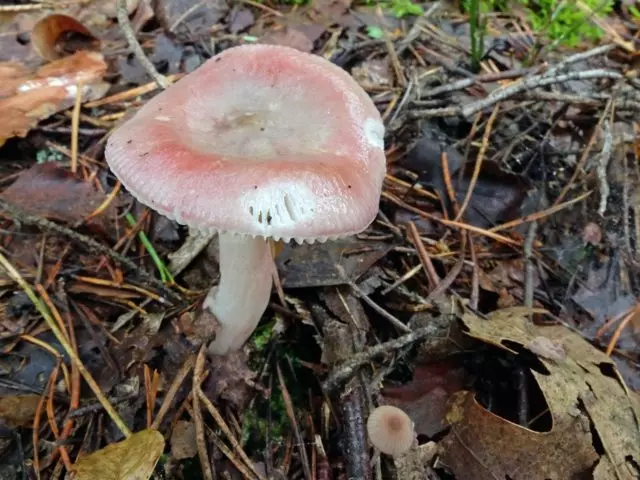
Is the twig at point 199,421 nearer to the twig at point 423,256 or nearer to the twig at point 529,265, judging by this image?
the twig at point 423,256

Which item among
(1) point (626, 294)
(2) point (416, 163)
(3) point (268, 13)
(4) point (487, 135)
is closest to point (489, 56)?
(4) point (487, 135)

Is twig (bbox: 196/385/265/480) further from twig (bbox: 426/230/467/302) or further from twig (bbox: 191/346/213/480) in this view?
twig (bbox: 426/230/467/302)

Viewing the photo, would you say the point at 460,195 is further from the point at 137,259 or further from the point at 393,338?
the point at 137,259

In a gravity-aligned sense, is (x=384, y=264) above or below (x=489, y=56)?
below

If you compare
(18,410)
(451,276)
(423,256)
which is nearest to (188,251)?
(18,410)

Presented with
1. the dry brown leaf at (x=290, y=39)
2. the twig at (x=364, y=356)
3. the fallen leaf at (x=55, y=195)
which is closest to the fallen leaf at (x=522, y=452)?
the twig at (x=364, y=356)

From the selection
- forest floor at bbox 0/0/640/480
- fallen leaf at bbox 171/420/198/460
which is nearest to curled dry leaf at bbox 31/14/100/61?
forest floor at bbox 0/0/640/480
